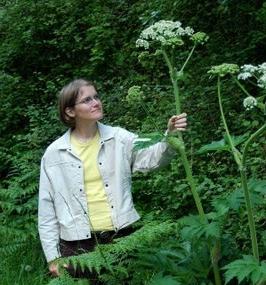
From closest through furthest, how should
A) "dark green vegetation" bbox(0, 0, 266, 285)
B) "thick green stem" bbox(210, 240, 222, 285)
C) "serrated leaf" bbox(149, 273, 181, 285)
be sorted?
"serrated leaf" bbox(149, 273, 181, 285) → "thick green stem" bbox(210, 240, 222, 285) → "dark green vegetation" bbox(0, 0, 266, 285)

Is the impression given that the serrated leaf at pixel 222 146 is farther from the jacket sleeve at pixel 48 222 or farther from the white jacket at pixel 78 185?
the jacket sleeve at pixel 48 222

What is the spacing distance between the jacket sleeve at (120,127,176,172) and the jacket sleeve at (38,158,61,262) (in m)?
0.58

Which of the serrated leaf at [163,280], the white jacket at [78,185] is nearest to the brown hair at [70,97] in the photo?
the white jacket at [78,185]

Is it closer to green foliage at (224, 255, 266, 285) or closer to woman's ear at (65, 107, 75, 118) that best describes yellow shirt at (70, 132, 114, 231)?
woman's ear at (65, 107, 75, 118)

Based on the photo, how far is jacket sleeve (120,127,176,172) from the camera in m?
3.67

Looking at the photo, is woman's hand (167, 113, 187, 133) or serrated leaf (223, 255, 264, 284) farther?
woman's hand (167, 113, 187, 133)

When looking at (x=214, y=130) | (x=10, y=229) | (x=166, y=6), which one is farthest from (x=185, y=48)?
(x=10, y=229)

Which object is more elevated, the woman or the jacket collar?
the jacket collar

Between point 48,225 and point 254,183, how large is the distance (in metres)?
1.48

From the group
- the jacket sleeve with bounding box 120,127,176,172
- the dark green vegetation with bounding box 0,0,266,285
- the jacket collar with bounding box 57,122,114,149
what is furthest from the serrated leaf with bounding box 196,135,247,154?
the jacket collar with bounding box 57,122,114,149

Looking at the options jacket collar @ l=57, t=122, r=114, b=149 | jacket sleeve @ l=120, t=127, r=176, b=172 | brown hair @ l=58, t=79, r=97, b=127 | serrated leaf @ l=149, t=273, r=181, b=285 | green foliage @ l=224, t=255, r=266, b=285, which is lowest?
serrated leaf @ l=149, t=273, r=181, b=285

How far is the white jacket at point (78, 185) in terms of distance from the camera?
3.85 m

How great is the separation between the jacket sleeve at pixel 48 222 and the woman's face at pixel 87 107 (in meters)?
0.43

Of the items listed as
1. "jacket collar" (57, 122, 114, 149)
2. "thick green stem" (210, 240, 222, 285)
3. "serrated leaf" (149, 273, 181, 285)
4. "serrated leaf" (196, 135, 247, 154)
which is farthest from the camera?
"jacket collar" (57, 122, 114, 149)
